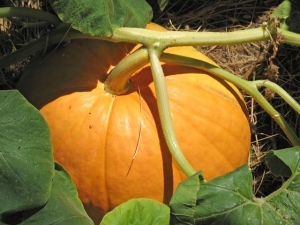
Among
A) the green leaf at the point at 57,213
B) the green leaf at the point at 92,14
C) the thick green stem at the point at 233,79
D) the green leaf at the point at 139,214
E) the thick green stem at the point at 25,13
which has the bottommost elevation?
the green leaf at the point at 139,214

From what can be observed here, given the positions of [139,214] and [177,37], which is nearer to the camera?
[139,214]

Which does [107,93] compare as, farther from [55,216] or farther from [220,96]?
[55,216]

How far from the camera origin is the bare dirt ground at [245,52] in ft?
8.73

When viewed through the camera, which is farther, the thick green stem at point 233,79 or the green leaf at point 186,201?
the thick green stem at point 233,79

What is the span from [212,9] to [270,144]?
644 mm

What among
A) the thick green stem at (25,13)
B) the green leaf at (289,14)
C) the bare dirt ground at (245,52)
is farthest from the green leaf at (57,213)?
the green leaf at (289,14)

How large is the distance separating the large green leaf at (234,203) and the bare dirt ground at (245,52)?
0.82 m

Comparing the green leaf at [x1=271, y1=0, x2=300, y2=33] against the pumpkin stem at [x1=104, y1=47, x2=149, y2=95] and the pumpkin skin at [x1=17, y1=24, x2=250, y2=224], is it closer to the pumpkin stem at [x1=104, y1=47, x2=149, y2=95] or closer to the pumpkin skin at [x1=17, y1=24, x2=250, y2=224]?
the pumpkin skin at [x1=17, y1=24, x2=250, y2=224]

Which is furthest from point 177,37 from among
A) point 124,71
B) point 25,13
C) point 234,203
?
point 234,203

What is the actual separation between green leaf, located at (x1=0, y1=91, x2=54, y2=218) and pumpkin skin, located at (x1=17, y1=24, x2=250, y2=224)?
0.25 meters

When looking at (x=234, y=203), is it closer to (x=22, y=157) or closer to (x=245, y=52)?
(x=22, y=157)

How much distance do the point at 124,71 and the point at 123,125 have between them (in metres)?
0.18

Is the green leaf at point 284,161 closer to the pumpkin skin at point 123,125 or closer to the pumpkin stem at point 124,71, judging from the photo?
the pumpkin skin at point 123,125

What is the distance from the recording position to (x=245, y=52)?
2.79m
